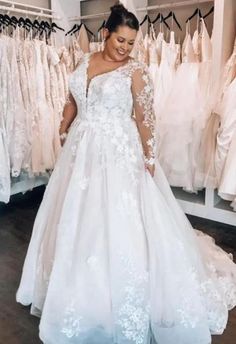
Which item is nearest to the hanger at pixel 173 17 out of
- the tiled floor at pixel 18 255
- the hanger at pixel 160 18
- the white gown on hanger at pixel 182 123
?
the hanger at pixel 160 18

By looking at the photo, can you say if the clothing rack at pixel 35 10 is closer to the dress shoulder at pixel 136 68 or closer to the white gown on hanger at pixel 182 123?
the white gown on hanger at pixel 182 123

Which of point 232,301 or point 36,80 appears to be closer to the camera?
point 232,301

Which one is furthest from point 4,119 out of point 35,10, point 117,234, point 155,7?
point 117,234

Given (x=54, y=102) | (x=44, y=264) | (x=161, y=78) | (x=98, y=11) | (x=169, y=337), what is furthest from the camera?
(x=98, y=11)

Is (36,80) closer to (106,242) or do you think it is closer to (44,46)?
(44,46)

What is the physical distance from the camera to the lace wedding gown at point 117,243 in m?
1.38

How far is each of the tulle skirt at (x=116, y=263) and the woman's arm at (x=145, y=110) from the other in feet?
0.14

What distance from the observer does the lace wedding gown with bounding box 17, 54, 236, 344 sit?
1.38 meters

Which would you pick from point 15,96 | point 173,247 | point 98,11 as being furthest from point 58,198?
point 98,11

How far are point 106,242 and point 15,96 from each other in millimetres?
1594

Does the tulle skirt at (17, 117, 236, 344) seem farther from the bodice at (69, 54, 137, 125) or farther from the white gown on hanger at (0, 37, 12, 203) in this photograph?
the white gown on hanger at (0, 37, 12, 203)

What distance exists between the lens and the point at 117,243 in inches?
54.7

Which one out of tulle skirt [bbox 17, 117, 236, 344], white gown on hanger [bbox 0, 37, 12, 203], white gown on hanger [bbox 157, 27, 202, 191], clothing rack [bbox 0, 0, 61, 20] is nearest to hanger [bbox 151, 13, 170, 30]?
white gown on hanger [bbox 157, 27, 202, 191]

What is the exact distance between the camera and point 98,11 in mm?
3262
